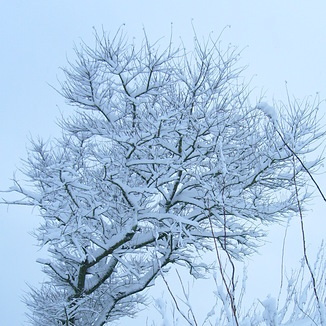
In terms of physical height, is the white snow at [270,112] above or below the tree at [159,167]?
below

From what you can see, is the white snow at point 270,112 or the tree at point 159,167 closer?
the white snow at point 270,112

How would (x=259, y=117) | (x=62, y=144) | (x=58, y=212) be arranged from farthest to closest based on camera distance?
1. (x=62, y=144)
2. (x=259, y=117)
3. (x=58, y=212)

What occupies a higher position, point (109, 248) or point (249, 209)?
point (249, 209)

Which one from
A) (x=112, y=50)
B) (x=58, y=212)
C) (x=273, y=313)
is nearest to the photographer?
(x=273, y=313)

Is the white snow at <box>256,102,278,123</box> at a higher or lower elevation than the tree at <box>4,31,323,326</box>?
lower

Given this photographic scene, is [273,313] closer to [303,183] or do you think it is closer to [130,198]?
[130,198]

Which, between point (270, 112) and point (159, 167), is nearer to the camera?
point (270, 112)

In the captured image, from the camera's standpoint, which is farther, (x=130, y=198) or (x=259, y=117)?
(x=259, y=117)

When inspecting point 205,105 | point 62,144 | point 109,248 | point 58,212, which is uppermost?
point 62,144

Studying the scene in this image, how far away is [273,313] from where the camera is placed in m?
1.79

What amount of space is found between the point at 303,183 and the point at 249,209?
1932 millimetres

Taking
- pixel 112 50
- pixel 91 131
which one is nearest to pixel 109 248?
pixel 91 131

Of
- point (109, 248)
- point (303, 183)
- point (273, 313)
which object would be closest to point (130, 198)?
point (109, 248)

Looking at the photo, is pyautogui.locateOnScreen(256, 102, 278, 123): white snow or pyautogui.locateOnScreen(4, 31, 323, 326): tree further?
pyautogui.locateOnScreen(4, 31, 323, 326): tree
